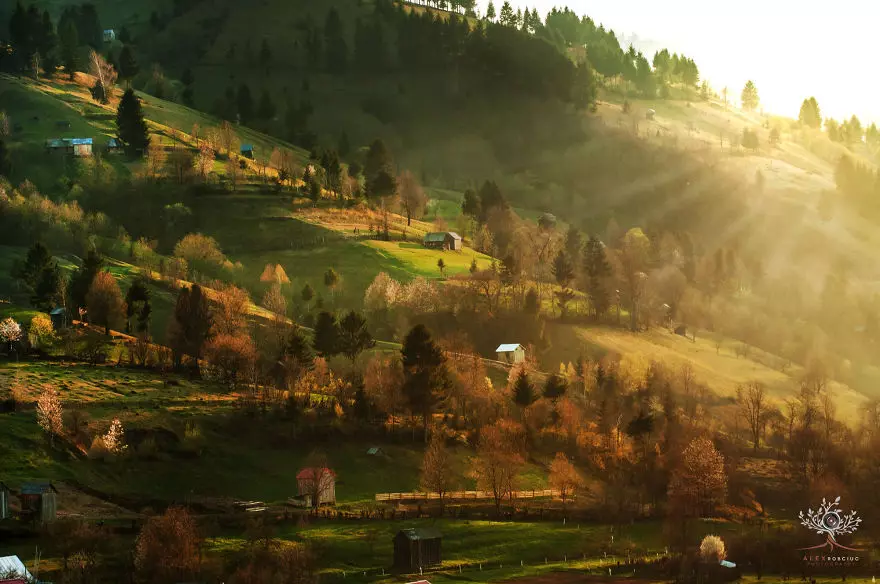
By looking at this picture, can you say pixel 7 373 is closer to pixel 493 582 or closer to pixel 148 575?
pixel 148 575

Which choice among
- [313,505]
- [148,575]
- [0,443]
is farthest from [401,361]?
[148,575]

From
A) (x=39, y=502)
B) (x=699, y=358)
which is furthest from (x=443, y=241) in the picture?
(x=39, y=502)

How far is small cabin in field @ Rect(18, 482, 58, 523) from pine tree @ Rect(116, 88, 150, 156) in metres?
128

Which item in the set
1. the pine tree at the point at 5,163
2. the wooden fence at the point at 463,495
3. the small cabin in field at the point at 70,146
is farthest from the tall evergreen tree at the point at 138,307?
the small cabin in field at the point at 70,146

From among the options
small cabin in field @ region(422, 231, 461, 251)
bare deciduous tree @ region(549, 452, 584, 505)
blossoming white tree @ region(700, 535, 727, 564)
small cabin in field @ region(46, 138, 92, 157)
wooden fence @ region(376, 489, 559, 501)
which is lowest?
wooden fence @ region(376, 489, 559, 501)

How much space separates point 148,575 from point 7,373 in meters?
43.4

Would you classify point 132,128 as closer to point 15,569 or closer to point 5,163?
point 5,163

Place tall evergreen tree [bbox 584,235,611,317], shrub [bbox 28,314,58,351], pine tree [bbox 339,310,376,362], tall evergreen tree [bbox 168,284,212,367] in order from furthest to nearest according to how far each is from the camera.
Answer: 1. tall evergreen tree [bbox 584,235,611,317]
2. pine tree [bbox 339,310,376,362]
3. tall evergreen tree [bbox 168,284,212,367]
4. shrub [bbox 28,314,58,351]

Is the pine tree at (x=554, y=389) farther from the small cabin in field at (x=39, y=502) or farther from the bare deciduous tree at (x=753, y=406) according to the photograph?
the small cabin in field at (x=39, y=502)

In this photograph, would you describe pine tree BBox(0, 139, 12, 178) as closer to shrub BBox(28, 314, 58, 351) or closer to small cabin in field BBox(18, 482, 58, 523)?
shrub BBox(28, 314, 58, 351)

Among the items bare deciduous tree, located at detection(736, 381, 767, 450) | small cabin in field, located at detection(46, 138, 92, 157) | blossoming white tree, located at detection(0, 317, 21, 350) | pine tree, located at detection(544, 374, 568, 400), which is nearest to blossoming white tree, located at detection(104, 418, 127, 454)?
blossoming white tree, located at detection(0, 317, 21, 350)

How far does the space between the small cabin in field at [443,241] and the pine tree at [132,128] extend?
59.9m

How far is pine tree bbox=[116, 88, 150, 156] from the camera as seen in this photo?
Result: 629ft

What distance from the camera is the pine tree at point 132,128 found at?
192 m
